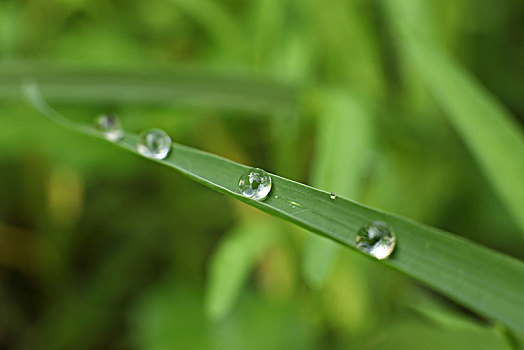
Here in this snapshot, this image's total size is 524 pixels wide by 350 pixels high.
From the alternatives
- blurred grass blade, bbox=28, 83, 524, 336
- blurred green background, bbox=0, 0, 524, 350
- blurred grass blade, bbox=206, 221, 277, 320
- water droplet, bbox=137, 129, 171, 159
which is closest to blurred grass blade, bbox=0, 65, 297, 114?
blurred green background, bbox=0, 0, 524, 350

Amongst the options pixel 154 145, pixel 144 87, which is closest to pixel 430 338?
pixel 154 145

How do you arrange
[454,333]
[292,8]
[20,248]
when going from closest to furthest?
1. [454,333]
2. [292,8]
3. [20,248]

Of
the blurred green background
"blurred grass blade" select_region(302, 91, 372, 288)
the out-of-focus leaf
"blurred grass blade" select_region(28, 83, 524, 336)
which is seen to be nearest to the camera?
"blurred grass blade" select_region(28, 83, 524, 336)

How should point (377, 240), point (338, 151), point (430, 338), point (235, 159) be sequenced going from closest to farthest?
point (377, 240), point (430, 338), point (338, 151), point (235, 159)

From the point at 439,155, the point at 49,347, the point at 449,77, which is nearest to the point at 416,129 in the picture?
the point at 439,155

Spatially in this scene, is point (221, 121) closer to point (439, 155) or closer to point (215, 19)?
point (215, 19)

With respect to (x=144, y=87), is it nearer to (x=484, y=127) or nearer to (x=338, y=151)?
(x=338, y=151)

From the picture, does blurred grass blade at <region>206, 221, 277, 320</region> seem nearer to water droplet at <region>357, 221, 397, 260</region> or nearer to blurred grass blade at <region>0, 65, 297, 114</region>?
blurred grass blade at <region>0, 65, 297, 114</region>
